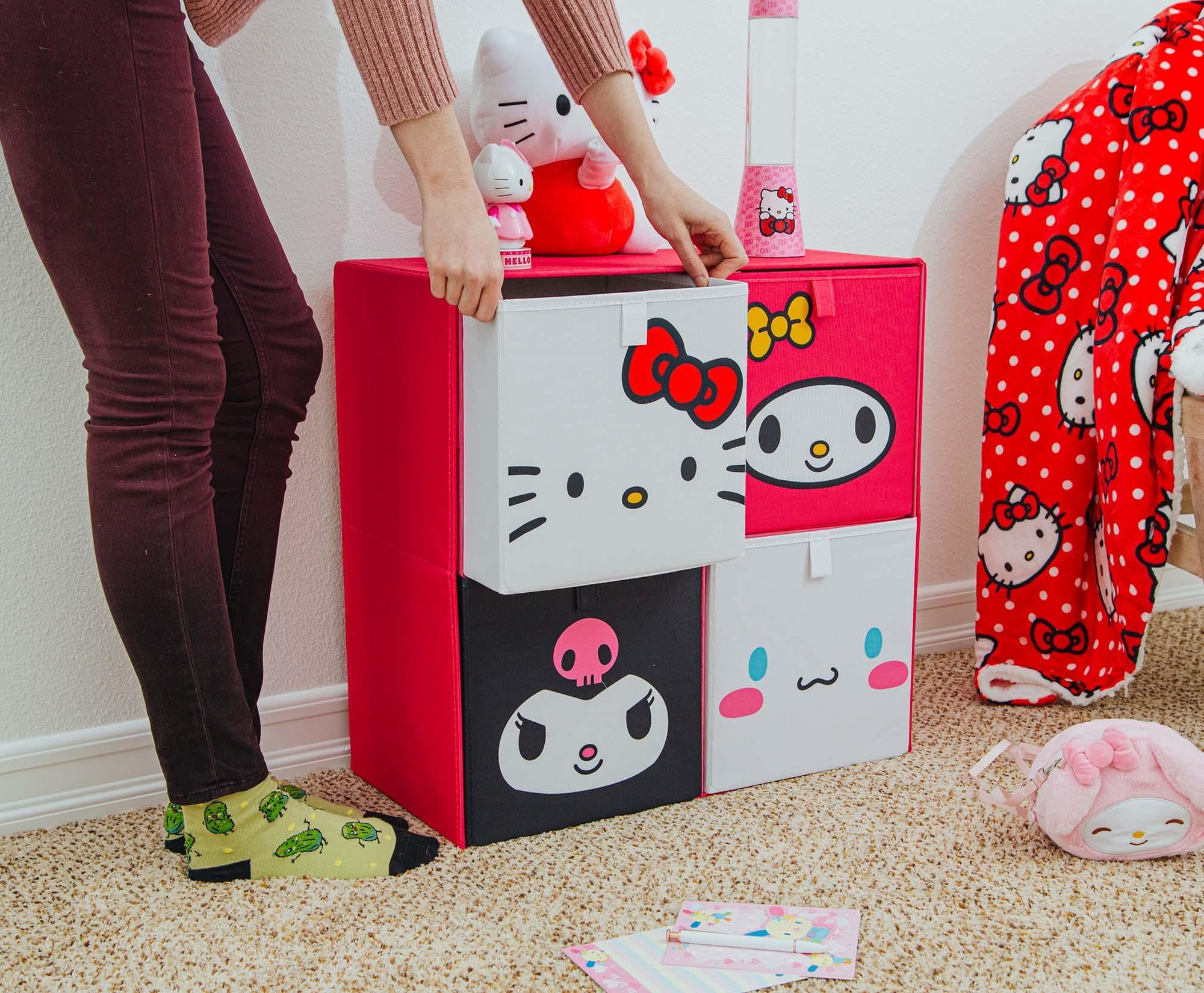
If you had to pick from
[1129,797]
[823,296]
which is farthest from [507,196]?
[1129,797]

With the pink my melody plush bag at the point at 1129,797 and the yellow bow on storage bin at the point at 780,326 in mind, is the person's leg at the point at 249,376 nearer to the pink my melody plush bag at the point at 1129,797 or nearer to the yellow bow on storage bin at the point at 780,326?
the yellow bow on storage bin at the point at 780,326

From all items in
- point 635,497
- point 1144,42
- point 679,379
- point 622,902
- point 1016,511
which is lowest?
point 622,902

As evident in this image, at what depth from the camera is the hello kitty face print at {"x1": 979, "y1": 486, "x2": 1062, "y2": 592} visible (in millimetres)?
1610

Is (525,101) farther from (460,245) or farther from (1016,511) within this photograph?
(1016,511)

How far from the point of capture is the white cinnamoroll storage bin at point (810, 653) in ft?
4.38

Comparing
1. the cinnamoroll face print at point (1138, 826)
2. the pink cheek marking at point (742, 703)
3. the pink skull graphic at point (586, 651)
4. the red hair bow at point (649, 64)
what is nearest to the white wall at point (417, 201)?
the red hair bow at point (649, 64)

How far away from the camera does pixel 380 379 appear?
1.29 meters

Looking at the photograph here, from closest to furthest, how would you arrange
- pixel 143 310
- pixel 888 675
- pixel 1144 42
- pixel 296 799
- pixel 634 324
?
pixel 143 310, pixel 634 324, pixel 296 799, pixel 888 675, pixel 1144 42

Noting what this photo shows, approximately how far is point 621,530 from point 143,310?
0.45 meters

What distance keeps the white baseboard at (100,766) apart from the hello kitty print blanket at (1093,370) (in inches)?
33.5

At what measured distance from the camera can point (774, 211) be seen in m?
1.38

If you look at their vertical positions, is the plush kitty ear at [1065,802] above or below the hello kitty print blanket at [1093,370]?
below

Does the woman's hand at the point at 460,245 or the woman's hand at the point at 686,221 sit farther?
the woman's hand at the point at 686,221

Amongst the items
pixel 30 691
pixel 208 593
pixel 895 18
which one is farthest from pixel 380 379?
pixel 895 18
